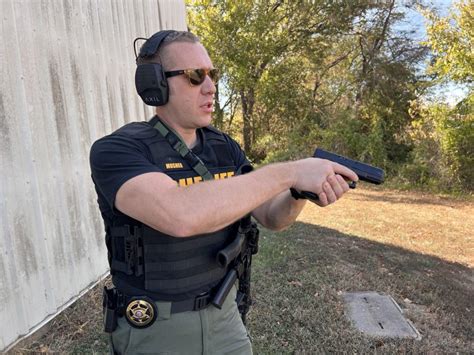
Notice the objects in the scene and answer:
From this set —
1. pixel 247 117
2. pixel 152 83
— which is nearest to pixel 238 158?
pixel 152 83

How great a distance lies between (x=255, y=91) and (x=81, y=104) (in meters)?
13.7

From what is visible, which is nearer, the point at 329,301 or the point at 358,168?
the point at 358,168

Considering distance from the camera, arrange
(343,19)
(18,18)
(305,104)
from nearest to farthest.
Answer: (18,18)
(343,19)
(305,104)

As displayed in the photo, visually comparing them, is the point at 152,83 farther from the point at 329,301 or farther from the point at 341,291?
the point at 341,291

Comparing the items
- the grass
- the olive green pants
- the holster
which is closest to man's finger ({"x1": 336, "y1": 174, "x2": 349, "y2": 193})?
the olive green pants

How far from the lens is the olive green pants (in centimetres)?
161

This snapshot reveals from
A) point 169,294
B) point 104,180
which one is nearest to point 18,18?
point 104,180

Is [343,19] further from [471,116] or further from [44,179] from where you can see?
[44,179]

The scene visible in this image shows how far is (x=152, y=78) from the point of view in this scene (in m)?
1.63

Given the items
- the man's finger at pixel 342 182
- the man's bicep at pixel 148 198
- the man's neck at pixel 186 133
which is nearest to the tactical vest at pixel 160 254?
the man's neck at pixel 186 133

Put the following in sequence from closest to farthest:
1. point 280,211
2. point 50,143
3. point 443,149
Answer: point 280,211 < point 50,143 < point 443,149

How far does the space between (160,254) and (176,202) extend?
41cm

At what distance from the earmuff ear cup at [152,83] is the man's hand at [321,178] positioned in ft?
2.09

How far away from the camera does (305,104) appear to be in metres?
16.2
